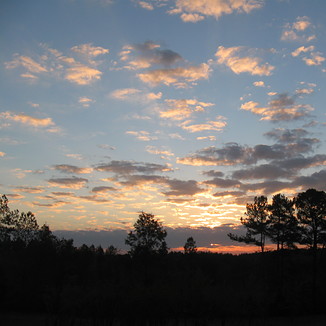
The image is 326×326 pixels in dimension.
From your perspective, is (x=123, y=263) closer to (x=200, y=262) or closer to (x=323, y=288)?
(x=200, y=262)

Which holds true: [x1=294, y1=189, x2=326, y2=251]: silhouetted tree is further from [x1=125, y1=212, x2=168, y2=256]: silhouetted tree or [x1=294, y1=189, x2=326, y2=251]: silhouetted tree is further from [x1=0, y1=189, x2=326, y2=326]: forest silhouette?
[x1=125, y1=212, x2=168, y2=256]: silhouetted tree

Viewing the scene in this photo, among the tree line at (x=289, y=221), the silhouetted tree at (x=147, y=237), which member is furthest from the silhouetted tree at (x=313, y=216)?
the silhouetted tree at (x=147, y=237)

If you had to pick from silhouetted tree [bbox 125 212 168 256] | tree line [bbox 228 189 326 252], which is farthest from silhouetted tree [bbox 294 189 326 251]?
silhouetted tree [bbox 125 212 168 256]

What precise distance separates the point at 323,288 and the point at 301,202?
→ 13535mm

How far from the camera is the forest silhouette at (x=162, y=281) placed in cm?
4000

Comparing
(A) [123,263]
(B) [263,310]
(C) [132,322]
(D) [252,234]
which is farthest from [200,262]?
(C) [132,322]

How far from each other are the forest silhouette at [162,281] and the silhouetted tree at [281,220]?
0.44 ft

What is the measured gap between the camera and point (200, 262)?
78.9 m

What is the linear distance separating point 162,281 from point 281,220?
18.8 m

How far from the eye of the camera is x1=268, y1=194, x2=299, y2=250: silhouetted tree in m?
49.9

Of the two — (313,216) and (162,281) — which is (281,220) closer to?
(313,216)

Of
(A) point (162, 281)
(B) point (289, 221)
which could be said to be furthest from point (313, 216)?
(A) point (162, 281)

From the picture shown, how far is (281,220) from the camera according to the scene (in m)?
51.7

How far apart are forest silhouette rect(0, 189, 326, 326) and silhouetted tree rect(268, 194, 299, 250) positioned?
134 millimetres
